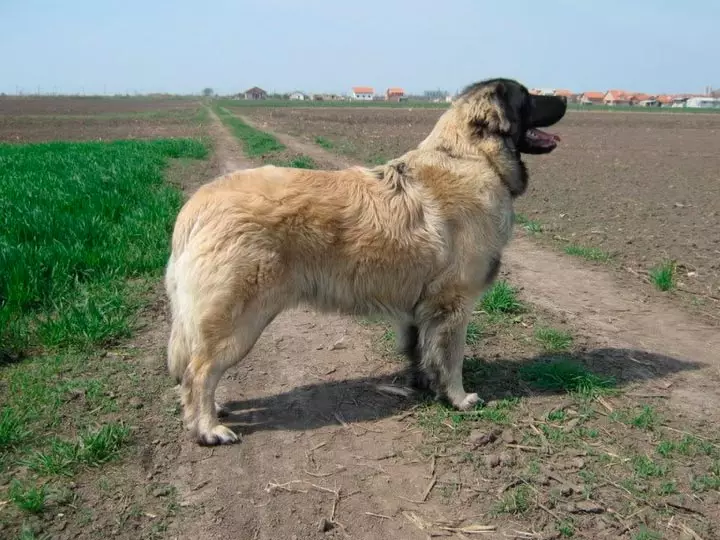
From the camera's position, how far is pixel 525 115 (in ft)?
13.6

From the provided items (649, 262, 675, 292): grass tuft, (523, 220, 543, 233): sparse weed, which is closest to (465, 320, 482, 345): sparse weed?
(649, 262, 675, 292): grass tuft

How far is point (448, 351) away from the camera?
3.90 metres

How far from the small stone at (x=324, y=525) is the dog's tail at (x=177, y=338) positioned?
132 centimetres

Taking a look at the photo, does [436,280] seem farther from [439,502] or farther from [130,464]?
[130,464]

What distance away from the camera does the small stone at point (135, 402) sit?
3773 mm

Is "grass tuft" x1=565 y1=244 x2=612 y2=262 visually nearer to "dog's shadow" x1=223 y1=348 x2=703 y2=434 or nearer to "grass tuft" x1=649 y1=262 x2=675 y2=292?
"grass tuft" x1=649 y1=262 x2=675 y2=292

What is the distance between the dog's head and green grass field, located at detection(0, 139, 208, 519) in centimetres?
307

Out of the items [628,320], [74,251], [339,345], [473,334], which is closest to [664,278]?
[628,320]

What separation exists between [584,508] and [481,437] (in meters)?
0.77

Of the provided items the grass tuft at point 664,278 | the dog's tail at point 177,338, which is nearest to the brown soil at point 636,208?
the grass tuft at point 664,278

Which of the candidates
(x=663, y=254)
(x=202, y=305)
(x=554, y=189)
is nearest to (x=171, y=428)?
(x=202, y=305)

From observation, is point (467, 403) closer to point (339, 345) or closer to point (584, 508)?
point (584, 508)

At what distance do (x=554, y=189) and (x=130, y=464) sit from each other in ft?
36.9

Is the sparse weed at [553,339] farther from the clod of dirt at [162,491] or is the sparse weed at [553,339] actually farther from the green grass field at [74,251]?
the green grass field at [74,251]
